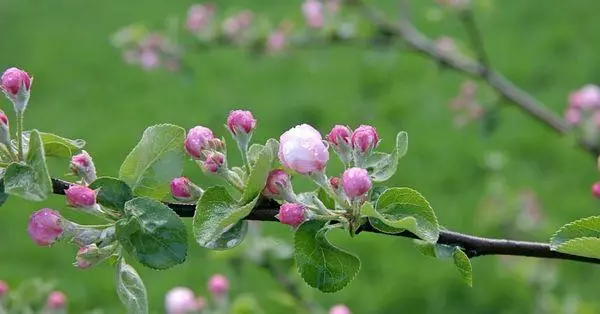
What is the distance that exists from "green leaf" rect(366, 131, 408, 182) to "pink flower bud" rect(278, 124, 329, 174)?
0.23 ft

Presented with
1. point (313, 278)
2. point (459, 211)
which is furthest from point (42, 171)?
point (459, 211)

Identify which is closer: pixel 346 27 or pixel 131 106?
pixel 346 27

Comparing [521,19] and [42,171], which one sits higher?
[521,19]

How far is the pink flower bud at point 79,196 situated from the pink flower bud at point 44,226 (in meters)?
0.02

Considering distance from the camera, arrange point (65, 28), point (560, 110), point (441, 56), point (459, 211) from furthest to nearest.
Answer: point (65, 28) → point (560, 110) → point (459, 211) → point (441, 56)

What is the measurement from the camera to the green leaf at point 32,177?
0.66 metres

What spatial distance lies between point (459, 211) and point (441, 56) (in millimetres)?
1448

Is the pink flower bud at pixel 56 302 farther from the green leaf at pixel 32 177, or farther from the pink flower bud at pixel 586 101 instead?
the pink flower bud at pixel 586 101

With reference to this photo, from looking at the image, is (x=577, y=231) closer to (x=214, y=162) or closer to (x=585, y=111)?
(x=214, y=162)

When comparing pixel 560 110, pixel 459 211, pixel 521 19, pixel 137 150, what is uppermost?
pixel 521 19

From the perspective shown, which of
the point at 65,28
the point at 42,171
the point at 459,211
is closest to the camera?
the point at 42,171

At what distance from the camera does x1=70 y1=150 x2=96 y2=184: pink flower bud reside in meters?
0.76

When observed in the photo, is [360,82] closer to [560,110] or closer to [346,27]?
[560,110]

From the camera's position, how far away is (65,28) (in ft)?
17.7
